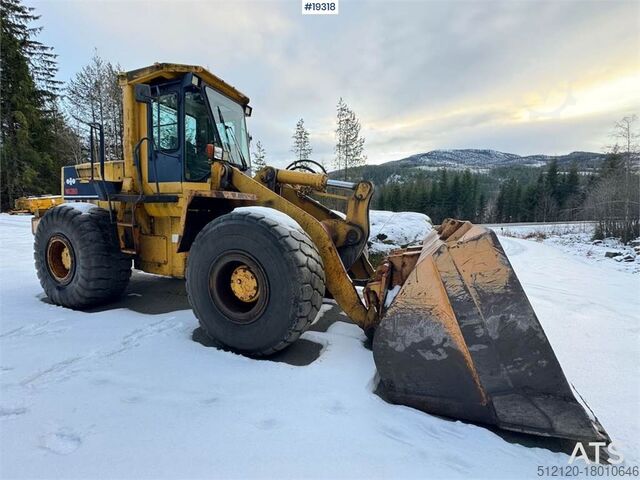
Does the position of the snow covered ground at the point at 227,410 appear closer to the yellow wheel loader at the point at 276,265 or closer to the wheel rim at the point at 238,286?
the yellow wheel loader at the point at 276,265

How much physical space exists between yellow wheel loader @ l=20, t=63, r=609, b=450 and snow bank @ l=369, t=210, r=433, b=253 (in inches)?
185

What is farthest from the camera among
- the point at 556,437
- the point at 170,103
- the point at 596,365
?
the point at 170,103

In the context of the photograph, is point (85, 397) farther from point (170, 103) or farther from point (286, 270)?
point (170, 103)

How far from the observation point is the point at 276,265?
2.50 metres

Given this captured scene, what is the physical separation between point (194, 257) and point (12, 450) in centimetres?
159

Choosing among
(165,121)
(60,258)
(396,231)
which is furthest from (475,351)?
(396,231)

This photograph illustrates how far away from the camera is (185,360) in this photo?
8.27ft

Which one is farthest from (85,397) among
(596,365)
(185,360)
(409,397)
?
(596,365)

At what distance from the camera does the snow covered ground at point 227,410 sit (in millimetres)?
1537

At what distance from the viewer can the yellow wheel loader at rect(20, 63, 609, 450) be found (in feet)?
6.05

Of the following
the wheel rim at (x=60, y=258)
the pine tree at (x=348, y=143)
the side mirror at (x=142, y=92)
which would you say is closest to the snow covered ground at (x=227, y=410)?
the wheel rim at (x=60, y=258)

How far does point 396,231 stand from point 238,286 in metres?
7.02
